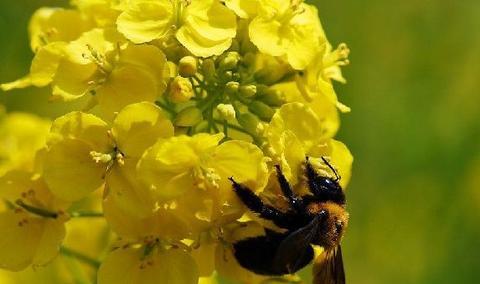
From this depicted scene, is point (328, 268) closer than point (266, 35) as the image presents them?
No

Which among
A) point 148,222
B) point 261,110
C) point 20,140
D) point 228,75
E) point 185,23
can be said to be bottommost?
point 20,140

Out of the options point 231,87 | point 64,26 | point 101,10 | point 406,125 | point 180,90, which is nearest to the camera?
point 180,90

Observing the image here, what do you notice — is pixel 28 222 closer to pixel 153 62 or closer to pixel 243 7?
pixel 153 62

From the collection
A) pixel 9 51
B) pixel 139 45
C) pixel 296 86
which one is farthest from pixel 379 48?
pixel 139 45

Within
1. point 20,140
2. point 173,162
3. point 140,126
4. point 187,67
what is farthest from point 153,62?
point 20,140

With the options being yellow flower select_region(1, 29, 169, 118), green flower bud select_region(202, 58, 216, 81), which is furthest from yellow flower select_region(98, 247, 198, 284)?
green flower bud select_region(202, 58, 216, 81)

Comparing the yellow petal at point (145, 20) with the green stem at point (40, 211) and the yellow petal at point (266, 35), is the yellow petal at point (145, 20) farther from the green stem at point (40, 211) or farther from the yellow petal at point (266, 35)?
the green stem at point (40, 211)

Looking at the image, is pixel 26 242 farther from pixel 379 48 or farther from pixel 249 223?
pixel 379 48

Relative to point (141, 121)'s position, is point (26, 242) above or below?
below

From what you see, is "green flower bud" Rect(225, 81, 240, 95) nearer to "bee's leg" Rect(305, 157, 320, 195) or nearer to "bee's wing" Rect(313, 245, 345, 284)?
"bee's leg" Rect(305, 157, 320, 195)
